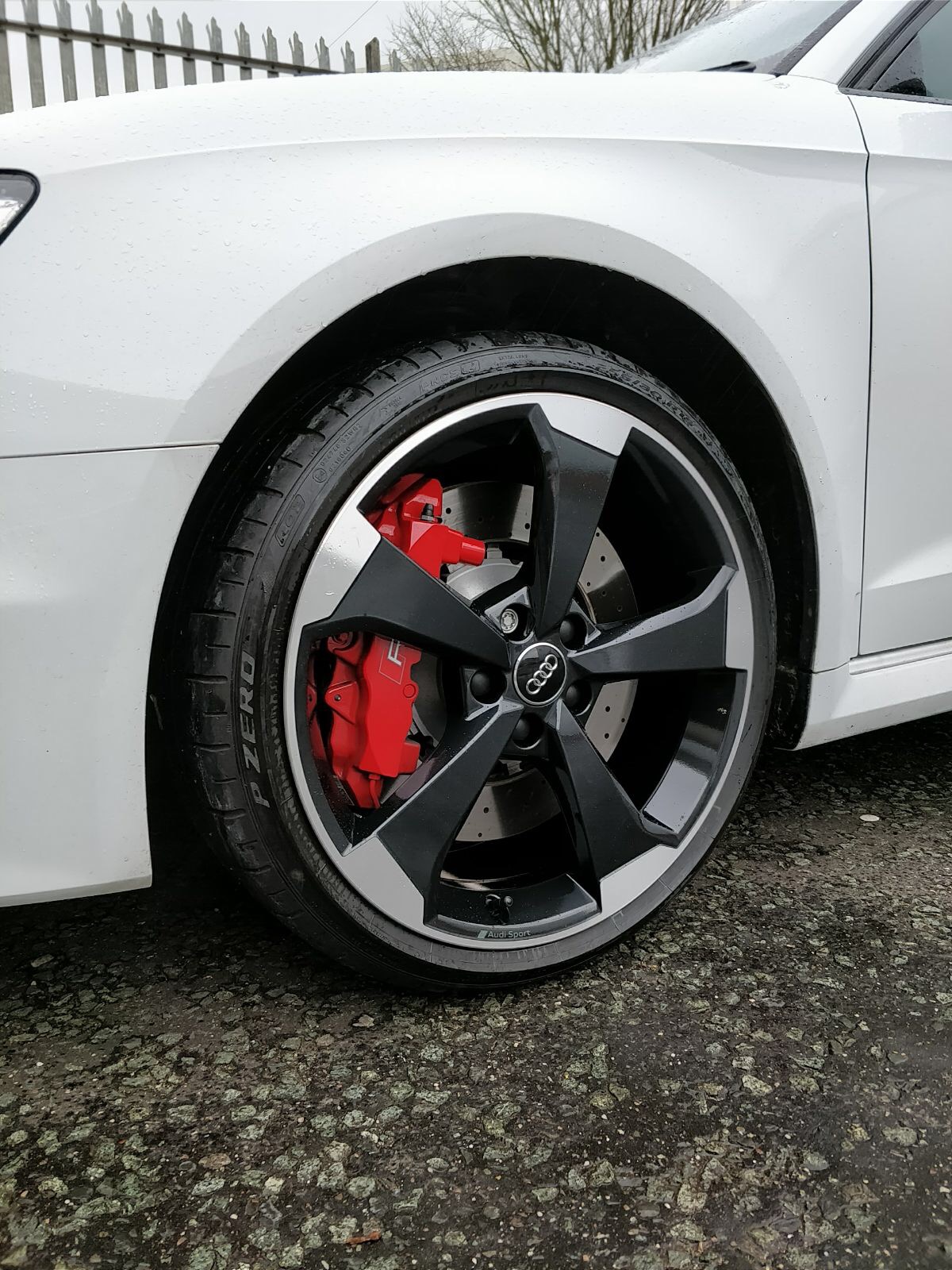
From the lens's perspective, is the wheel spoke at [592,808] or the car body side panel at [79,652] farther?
the wheel spoke at [592,808]

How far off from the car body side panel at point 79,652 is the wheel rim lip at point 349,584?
0.16 metres

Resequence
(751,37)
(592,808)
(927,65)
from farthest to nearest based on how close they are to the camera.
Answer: (751,37), (927,65), (592,808)

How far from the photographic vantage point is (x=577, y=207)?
4.11 ft

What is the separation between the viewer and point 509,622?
1348 mm

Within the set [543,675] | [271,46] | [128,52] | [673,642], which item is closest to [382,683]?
[543,675]

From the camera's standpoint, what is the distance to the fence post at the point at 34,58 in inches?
213

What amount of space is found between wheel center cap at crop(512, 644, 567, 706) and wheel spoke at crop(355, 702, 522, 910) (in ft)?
0.10

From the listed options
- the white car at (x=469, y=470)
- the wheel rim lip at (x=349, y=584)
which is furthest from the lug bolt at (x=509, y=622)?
the wheel rim lip at (x=349, y=584)

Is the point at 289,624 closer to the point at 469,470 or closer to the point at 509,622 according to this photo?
the point at 509,622

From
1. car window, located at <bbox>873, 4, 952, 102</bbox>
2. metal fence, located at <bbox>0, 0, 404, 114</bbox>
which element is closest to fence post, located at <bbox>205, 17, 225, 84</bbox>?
metal fence, located at <bbox>0, 0, 404, 114</bbox>

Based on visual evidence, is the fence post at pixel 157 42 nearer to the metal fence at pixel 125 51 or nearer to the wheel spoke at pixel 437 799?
the metal fence at pixel 125 51

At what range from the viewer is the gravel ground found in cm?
100

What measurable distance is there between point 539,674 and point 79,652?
548 mm

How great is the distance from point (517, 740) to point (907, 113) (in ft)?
3.56
